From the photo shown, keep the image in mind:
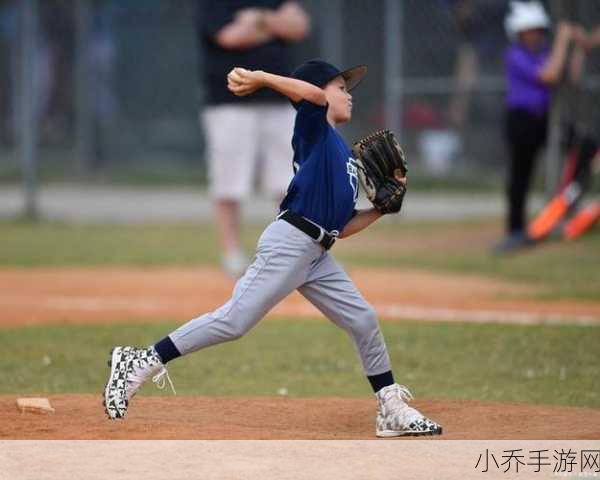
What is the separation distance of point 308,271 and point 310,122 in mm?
631

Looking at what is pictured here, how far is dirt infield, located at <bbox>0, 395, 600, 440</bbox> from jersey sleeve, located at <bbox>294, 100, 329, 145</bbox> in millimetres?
1217

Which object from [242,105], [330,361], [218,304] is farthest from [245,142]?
[330,361]

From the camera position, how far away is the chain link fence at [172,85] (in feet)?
59.2

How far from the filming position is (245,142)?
1166 centimetres

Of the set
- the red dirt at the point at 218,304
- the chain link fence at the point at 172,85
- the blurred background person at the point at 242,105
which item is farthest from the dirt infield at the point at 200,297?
the chain link fence at the point at 172,85

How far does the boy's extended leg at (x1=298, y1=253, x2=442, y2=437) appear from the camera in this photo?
586 centimetres

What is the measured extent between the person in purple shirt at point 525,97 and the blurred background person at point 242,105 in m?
2.68

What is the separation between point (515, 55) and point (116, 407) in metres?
8.40

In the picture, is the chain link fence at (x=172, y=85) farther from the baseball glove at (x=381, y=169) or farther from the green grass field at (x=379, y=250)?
the baseball glove at (x=381, y=169)

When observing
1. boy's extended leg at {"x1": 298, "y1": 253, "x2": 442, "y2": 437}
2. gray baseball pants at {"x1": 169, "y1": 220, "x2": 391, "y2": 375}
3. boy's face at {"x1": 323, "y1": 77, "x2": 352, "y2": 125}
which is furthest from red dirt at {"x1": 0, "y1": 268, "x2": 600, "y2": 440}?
boy's face at {"x1": 323, "y1": 77, "x2": 352, "y2": 125}

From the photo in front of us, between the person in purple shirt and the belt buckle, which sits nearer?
the belt buckle

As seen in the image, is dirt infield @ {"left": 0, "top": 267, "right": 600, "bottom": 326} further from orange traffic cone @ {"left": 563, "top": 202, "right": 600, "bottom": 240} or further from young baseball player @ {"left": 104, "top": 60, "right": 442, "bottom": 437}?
young baseball player @ {"left": 104, "top": 60, "right": 442, "bottom": 437}

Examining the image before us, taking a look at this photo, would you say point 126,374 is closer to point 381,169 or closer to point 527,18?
point 381,169
